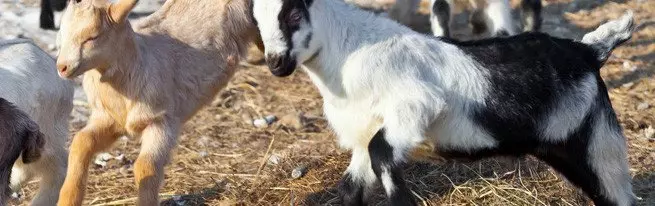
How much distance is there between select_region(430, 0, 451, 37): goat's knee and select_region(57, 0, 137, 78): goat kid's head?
10.1ft

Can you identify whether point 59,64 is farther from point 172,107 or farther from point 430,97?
point 430,97

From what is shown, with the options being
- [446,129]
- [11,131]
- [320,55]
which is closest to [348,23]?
[320,55]

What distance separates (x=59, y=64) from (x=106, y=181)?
70.7 inches

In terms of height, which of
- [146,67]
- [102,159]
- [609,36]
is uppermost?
[609,36]

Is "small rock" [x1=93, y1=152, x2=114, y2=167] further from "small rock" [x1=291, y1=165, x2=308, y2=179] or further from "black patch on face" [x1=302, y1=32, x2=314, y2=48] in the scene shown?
"black patch on face" [x1=302, y1=32, x2=314, y2=48]

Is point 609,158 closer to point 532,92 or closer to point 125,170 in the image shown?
point 532,92

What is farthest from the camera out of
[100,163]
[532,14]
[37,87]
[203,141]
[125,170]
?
[532,14]

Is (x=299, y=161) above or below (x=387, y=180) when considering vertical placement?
below

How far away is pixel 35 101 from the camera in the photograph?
6285 millimetres

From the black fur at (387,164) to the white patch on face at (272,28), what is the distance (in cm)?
58

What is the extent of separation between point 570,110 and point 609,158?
0.32 metres

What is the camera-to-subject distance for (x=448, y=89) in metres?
5.41

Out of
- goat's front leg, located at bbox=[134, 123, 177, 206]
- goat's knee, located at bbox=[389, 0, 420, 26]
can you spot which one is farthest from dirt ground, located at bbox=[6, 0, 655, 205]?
goat's front leg, located at bbox=[134, 123, 177, 206]

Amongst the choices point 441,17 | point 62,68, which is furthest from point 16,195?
point 441,17
